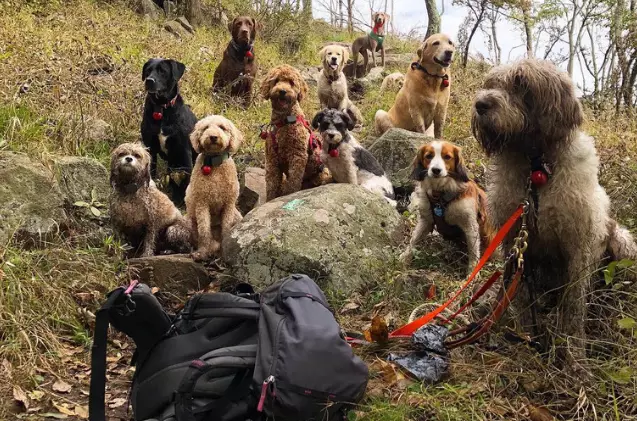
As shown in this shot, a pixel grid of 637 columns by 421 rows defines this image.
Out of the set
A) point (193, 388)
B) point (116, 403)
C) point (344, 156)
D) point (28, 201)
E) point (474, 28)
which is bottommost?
point (116, 403)

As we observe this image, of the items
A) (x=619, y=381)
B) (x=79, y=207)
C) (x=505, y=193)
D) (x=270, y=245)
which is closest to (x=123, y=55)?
(x=79, y=207)

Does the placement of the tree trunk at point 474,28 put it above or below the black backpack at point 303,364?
above

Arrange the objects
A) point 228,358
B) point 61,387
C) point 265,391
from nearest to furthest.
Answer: point 265,391
point 228,358
point 61,387

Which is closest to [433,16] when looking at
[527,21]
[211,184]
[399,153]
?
[527,21]

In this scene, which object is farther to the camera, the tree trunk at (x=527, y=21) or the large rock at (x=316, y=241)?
the tree trunk at (x=527, y=21)

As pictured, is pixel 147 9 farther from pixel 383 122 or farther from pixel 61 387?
pixel 61 387

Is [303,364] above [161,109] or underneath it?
underneath

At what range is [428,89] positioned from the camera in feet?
26.3

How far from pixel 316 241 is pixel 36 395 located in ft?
7.91

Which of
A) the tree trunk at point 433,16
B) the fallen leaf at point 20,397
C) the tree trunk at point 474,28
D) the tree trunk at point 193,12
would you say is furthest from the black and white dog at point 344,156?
the tree trunk at point 433,16

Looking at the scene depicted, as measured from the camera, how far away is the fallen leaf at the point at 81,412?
3281 mm

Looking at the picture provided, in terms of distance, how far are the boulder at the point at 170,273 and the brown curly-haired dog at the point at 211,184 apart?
0.27m

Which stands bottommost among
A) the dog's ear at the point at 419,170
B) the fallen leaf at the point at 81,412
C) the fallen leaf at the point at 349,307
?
the fallen leaf at the point at 81,412

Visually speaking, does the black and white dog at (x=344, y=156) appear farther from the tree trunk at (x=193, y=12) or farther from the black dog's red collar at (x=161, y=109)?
the tree trunk at (x=193, y=12)
